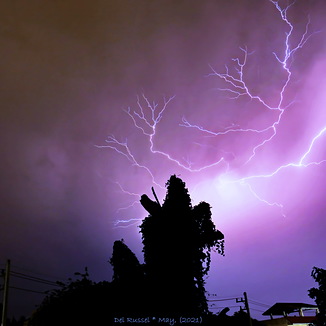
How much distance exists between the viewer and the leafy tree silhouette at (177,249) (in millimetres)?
23625

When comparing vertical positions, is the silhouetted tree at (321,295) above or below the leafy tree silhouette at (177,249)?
below

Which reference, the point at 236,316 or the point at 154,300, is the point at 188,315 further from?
the point at 236,316

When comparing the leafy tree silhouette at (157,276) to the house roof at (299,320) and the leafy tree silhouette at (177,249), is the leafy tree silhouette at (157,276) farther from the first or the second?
the house roof at (299,320)

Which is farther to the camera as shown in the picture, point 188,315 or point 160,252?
point 160,252

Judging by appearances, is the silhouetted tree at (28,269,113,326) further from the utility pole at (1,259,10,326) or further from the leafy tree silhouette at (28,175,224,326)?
the utility pole at (1,259,10,326)

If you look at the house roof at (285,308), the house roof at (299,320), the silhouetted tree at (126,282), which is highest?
the silhouetted tree at (126,282)

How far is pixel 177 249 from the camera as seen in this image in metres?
24.8

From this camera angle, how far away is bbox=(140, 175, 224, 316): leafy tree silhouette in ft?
77.5

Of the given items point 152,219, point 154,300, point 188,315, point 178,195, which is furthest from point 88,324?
point 178,195

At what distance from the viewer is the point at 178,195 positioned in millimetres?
26281

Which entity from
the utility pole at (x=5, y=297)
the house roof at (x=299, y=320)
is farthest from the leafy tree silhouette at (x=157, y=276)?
the house roof at (x=299, y=320)

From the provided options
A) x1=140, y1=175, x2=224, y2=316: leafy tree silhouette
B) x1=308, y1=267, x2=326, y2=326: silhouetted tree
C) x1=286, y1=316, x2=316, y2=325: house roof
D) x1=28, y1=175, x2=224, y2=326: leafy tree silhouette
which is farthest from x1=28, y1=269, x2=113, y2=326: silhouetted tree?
x1=286, y1=316, x2=316, y2=325: house roof

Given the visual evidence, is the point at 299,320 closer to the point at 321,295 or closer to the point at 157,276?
the point at 157,276

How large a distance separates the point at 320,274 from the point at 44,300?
14470mm
